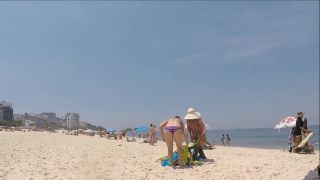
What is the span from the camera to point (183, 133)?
10.2 m

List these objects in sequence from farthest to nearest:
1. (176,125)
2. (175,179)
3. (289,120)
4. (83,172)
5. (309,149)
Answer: (289,120) < (309,149) < (176,125) < (83,172) < (175,179)

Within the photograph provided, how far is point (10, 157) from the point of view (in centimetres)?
1134

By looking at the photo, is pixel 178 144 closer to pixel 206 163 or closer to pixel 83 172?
pixel 206 163

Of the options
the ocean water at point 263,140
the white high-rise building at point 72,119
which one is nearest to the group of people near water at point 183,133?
the ocean water at point 263,140

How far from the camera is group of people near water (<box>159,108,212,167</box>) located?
33.3 ft

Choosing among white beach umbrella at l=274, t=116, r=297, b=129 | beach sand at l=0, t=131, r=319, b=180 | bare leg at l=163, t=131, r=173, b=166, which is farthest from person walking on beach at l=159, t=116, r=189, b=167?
white beach umbrella at l=274, t=116, r=297, b=129

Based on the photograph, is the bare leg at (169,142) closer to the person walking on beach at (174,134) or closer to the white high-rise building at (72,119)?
the person walking on beach at (174,134)

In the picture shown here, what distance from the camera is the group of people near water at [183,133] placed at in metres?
10.2

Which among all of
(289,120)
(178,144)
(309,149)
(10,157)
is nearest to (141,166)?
(178,144)

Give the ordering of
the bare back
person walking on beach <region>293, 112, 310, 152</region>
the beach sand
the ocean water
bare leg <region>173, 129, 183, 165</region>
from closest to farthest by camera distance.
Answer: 1. the beach sand
2. bare leg <region>173, 129, 183, 165</region>
3. the bare back
4. person walking on beach <region>293, 112, 310, 152</region>
5. the ocean water

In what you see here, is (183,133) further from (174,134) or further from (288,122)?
(288,122)

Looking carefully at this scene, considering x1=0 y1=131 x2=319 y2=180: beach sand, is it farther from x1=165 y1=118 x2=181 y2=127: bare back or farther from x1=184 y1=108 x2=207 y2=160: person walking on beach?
x1=165 y1=118 x2=181 y2=127: bare back

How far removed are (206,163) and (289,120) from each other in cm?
879

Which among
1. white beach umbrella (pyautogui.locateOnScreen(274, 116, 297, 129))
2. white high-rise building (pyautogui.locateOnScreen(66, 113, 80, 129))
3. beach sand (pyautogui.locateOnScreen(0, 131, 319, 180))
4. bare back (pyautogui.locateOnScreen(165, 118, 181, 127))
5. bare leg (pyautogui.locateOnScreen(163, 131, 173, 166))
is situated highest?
white high-rise building (pyautogui.locateOnScreen(66, 113, 80, 129))
